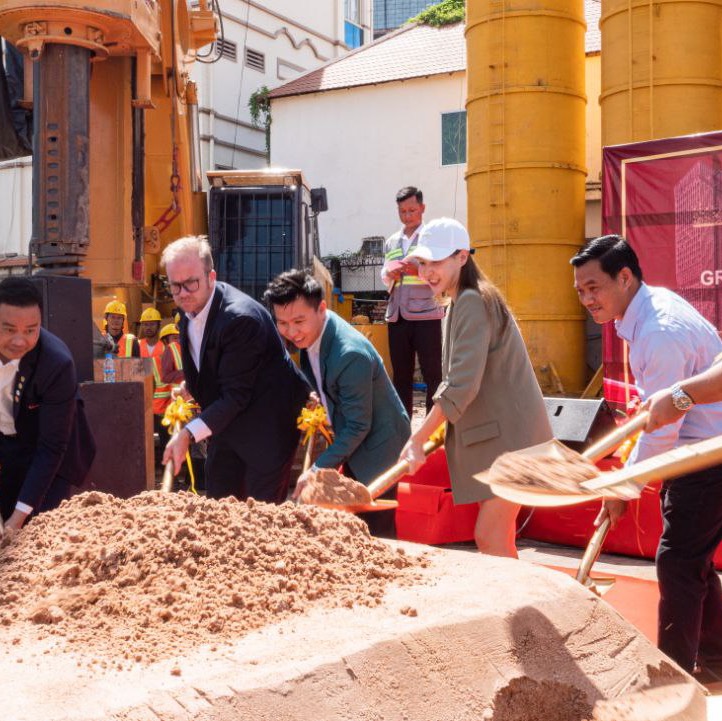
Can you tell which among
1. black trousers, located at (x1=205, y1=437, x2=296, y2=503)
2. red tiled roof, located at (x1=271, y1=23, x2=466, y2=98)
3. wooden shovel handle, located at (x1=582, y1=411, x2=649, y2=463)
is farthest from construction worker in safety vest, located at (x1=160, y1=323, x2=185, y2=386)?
red tiled roof, located at (x1=271, y1=23, x2=466, y2=98)

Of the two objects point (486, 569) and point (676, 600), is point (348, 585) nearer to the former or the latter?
point (486, 569)

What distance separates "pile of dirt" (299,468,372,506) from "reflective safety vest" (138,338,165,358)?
510 cm

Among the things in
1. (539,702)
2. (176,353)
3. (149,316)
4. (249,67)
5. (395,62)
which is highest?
(249,67)

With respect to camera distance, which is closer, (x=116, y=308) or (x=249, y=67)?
(x=116, y=308)

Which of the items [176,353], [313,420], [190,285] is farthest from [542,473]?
[176,353]

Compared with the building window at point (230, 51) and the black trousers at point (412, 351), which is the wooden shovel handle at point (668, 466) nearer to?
the black trousers at point (412, 351)

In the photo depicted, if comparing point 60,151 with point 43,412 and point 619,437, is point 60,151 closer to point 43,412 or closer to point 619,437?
point 43,412

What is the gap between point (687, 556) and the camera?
303cm

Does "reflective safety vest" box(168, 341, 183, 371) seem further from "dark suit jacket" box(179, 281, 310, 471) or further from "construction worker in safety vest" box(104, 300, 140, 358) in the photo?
"dark suit jacket" box(179, 281, 310, 471)

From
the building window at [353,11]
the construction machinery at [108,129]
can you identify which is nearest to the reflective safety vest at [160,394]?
the construction machinery at [108,129]

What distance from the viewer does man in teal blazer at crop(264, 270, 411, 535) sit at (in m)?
3.69

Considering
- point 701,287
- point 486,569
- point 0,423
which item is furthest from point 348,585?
point 701,287

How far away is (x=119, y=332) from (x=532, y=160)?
5197 mm

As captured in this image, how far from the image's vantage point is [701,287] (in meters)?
7.75
